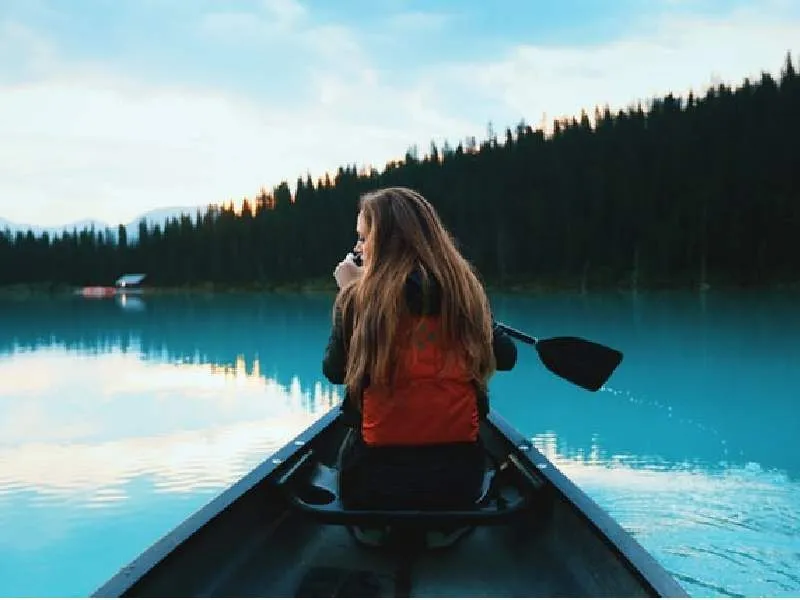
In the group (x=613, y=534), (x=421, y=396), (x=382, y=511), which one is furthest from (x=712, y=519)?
(x=421, y=396)

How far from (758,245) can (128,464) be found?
53690 millimetres

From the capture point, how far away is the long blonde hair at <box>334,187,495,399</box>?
2.37 m

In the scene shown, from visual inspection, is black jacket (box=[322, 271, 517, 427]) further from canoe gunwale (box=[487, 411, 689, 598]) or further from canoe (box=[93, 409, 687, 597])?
canoe gunwale (box=[487, 411, 689, 598])

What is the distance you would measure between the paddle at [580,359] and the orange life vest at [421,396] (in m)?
1.08

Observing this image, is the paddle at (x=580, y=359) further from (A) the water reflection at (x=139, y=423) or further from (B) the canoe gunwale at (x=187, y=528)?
(A) the water reflection at (x=139, y=423)

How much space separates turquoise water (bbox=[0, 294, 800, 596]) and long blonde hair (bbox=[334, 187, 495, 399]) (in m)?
2.56

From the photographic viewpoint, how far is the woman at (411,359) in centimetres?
240

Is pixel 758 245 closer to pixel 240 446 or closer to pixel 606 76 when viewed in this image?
pixel 606 76

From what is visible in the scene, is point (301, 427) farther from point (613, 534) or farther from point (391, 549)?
point (613, 534)

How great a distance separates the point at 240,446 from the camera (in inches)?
324

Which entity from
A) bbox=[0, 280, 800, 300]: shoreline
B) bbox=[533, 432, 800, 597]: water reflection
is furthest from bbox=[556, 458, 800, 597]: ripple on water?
bbox=[0, 280, 800, 300]: shoreline

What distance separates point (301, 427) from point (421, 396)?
6.99 metres

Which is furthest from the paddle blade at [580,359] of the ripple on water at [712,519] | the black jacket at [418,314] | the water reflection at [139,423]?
the water reflection at [139,423]

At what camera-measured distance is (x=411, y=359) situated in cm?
243
